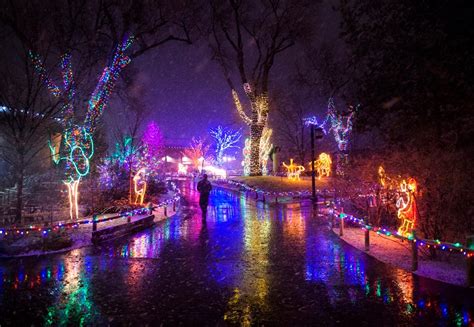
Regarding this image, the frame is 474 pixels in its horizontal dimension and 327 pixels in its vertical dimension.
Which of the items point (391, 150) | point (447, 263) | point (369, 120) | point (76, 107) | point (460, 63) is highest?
point (76, 107)

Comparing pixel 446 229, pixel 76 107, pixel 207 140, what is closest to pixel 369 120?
pixel 446 229

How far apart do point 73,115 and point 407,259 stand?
16.9 meters

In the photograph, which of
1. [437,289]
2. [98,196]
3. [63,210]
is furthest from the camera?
[98,196]

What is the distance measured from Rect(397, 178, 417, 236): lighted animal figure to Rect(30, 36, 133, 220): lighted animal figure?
1271cm

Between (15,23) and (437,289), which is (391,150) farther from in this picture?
(15,23)

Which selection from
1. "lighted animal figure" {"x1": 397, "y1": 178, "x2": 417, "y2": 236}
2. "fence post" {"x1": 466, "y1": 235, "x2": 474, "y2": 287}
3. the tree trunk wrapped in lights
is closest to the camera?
"fence post" {"x1": 466, "y1": 235, "x2": 474, "y2": 287}

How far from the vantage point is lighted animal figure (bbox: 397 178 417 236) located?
1127 cm

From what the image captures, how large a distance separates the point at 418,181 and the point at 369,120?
2.57 meters

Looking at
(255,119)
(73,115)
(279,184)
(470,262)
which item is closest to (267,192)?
(279,184)

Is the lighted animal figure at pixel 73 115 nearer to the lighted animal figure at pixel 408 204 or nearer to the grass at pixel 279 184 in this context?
the lighted animal figure at pixel 408 204

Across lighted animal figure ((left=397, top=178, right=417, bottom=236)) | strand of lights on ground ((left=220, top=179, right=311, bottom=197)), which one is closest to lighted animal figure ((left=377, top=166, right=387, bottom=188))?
lighted animal figure ((left=397, top=178, right=417, bottom=236))

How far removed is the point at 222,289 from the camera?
7.27 meters

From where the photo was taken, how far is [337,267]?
9.02 m

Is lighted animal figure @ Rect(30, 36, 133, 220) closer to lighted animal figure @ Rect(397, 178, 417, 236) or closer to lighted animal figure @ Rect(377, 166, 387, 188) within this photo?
lighted animal figure @ Rect(377, 166, 387, 188)
